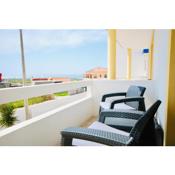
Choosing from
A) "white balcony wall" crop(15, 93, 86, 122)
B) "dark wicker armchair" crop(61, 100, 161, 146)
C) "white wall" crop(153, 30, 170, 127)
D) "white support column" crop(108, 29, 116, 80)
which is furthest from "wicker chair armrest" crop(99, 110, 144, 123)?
"white support column" crop(108, 29, 116, 80)

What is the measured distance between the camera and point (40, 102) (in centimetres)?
285

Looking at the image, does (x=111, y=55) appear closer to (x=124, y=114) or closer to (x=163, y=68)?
(x=163, y=68)

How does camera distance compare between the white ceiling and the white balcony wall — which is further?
the white ceiling

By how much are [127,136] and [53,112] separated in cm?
144

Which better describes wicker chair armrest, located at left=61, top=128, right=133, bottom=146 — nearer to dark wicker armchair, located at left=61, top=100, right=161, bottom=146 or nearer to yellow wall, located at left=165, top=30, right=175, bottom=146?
dark wicker armchair, located at left=61, top=100, right=161, bottom=146

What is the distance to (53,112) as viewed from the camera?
7.66ft

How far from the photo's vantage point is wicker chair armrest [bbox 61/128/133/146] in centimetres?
108

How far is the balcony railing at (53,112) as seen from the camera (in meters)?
1.59

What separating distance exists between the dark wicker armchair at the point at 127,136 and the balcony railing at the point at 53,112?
67cm

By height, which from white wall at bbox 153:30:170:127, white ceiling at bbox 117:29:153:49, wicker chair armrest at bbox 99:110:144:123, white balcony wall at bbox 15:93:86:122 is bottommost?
white balcony wall at bbox 15:93:86:122

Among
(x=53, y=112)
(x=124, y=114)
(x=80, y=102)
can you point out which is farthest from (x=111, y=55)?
(x=124, y=114)

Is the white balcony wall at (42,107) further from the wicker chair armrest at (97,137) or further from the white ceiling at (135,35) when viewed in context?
the white ceiling at (135,35)
